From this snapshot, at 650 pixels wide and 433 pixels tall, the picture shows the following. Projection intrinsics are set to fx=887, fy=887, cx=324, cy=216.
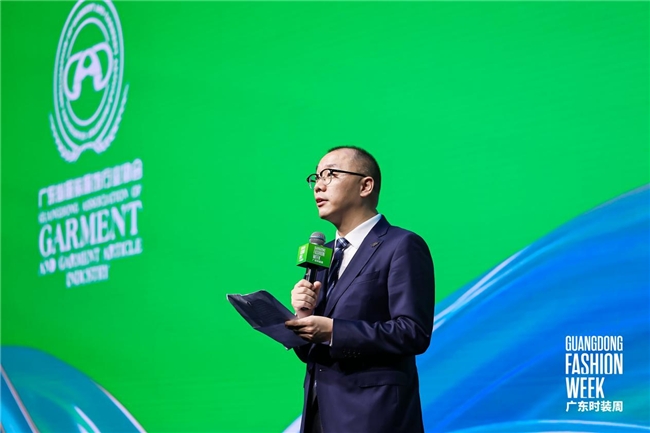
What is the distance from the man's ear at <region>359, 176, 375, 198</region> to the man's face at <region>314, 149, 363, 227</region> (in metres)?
0.01

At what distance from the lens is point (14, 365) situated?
15.6 feet

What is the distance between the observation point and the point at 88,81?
4.80m

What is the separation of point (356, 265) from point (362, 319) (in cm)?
16

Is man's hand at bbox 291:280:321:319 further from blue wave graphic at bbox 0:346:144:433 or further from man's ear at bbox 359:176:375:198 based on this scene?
blue wave graphic at bbox 0:346:144:433

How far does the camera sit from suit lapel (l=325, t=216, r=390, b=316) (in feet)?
8.11

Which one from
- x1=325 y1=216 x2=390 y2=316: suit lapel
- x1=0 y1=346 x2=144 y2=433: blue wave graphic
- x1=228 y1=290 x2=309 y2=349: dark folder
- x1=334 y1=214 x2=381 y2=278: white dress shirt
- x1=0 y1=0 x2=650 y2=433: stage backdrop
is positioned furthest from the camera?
x1=0 y1=346 x2=144 y2=433: blue wave graphic

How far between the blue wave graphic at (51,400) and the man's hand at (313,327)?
2.15 meters

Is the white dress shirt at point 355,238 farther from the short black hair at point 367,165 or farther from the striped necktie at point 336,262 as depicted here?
the short black hair at point 367,165

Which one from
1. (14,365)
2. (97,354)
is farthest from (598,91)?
(14,365)

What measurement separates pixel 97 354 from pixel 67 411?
1.25 ft

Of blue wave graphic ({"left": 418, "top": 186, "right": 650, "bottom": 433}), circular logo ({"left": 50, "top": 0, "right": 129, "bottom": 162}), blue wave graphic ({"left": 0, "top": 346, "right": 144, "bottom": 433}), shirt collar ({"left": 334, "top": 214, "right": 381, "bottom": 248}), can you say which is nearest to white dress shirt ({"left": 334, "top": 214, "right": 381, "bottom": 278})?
shirt collar ({"left": 334, "top": 214, "right": 381, "bottom": 248})

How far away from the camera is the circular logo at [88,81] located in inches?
182

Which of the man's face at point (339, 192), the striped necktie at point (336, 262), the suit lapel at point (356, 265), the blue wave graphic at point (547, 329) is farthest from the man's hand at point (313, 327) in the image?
the blue wave graphic at point (547, 329)

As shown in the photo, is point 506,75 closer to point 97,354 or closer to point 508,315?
point 508,315
